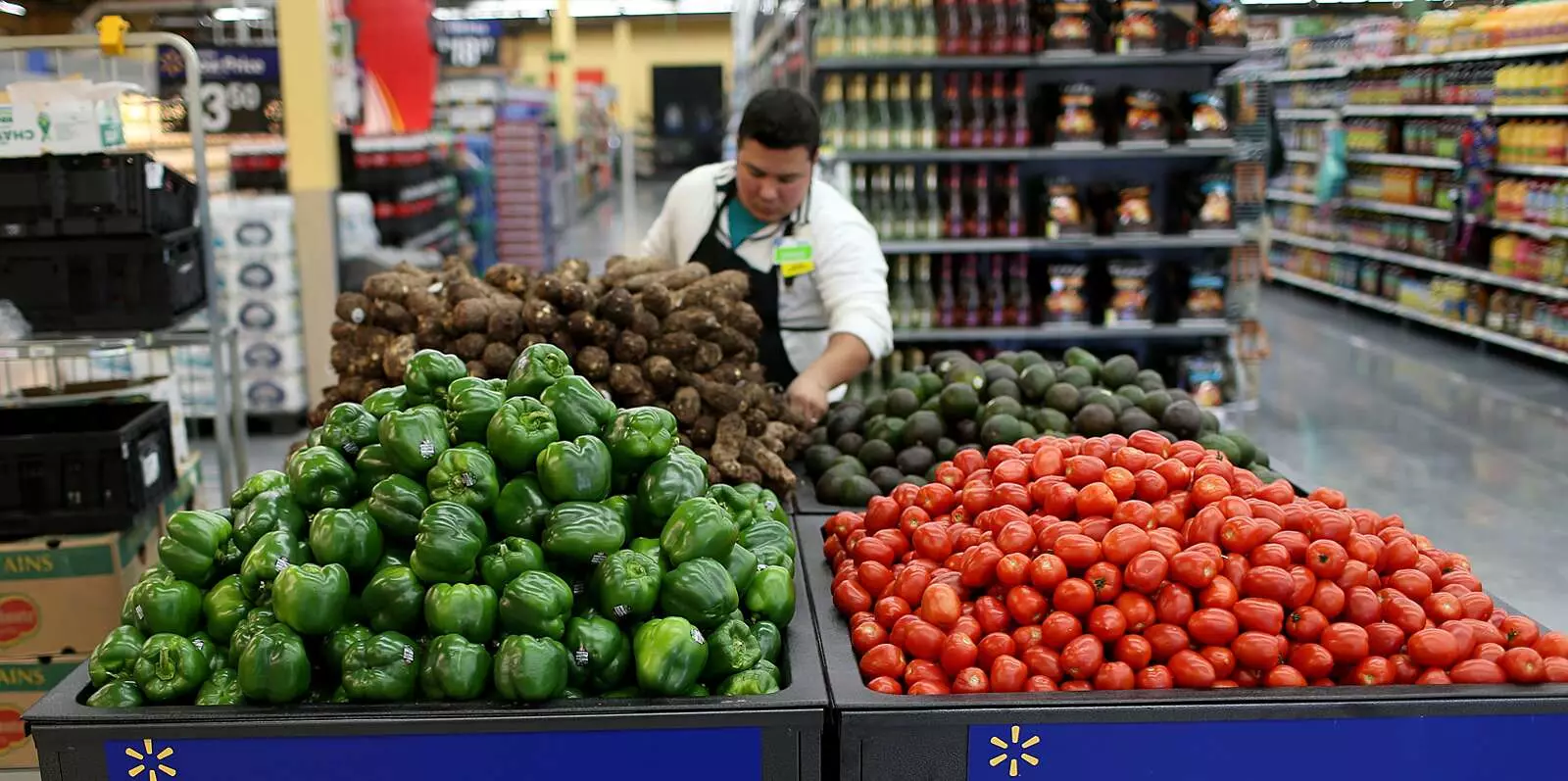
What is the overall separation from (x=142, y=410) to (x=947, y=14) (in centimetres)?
418

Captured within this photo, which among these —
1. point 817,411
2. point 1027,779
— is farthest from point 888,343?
point 1027,779

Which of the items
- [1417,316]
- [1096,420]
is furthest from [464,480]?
[1417,316]

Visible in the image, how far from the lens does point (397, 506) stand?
183 centimetres

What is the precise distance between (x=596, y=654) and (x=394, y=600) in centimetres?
29

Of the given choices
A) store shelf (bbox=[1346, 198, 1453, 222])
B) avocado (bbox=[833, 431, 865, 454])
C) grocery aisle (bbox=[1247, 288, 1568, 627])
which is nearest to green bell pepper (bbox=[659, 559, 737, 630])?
avocado (bbox=[833, 431, 865, 454])

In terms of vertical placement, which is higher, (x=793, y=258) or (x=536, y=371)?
(x=793, y=258)

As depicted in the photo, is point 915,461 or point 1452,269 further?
point 1452,269

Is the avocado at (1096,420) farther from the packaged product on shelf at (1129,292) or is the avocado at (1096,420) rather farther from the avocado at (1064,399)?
the packaged product on shelf at (1129,292)

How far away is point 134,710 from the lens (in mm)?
1712

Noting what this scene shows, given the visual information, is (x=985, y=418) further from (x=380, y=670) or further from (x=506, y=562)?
(x=380, y=670)

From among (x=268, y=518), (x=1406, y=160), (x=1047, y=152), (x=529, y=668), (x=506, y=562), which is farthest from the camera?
(x=1406, y=160)

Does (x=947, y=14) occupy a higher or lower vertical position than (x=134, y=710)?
higher

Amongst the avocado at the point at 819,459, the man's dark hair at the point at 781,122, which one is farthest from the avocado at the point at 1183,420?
the man's dark hair at the point at 781,122

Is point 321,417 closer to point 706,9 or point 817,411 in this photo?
point 817,411
